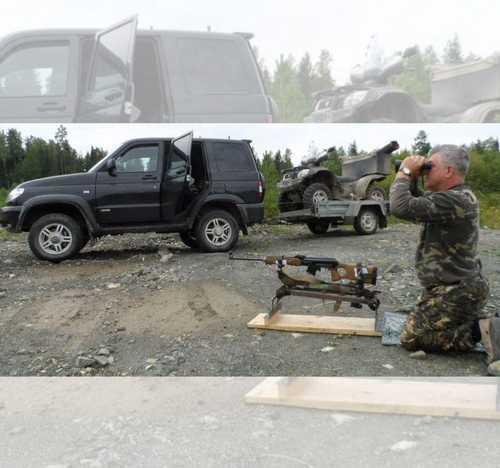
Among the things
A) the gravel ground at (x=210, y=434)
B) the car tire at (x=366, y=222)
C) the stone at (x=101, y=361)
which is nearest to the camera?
the gravel ground at (x=210, y=434)

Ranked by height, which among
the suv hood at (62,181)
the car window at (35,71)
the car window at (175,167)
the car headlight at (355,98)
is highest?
the car window at (35,71)

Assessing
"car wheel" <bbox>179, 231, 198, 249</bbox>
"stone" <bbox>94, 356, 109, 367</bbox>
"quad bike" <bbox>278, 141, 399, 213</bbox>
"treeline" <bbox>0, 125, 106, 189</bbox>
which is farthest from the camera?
"treeline" <bbox>0, 125, 106, 189</bbox>

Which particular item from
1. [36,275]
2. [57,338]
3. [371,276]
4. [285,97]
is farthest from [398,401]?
[285,97]

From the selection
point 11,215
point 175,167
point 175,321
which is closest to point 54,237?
point 11,215

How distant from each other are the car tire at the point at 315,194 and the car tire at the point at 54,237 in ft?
15.3

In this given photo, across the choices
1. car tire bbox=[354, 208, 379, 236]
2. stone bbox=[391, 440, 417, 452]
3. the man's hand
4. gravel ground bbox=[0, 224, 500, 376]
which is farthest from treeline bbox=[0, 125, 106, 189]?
stone bbox=[391, 440, 417, 452]

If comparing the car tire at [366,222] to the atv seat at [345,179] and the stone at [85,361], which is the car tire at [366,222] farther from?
the stone at [85,361]

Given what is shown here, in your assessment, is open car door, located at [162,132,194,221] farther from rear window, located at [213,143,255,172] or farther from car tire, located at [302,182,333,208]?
car tire, located at [302,182,333,208]

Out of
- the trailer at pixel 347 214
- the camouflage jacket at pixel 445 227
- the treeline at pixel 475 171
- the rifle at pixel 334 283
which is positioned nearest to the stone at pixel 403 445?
the camouflage jacket at pixel 445 227

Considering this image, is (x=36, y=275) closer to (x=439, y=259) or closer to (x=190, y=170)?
(x=190, y=170)

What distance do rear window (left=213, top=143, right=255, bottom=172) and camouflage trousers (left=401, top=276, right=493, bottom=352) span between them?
5.39 metres

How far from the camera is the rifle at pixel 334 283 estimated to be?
440cm

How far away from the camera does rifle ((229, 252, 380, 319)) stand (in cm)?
440

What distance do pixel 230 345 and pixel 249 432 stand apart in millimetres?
1530
